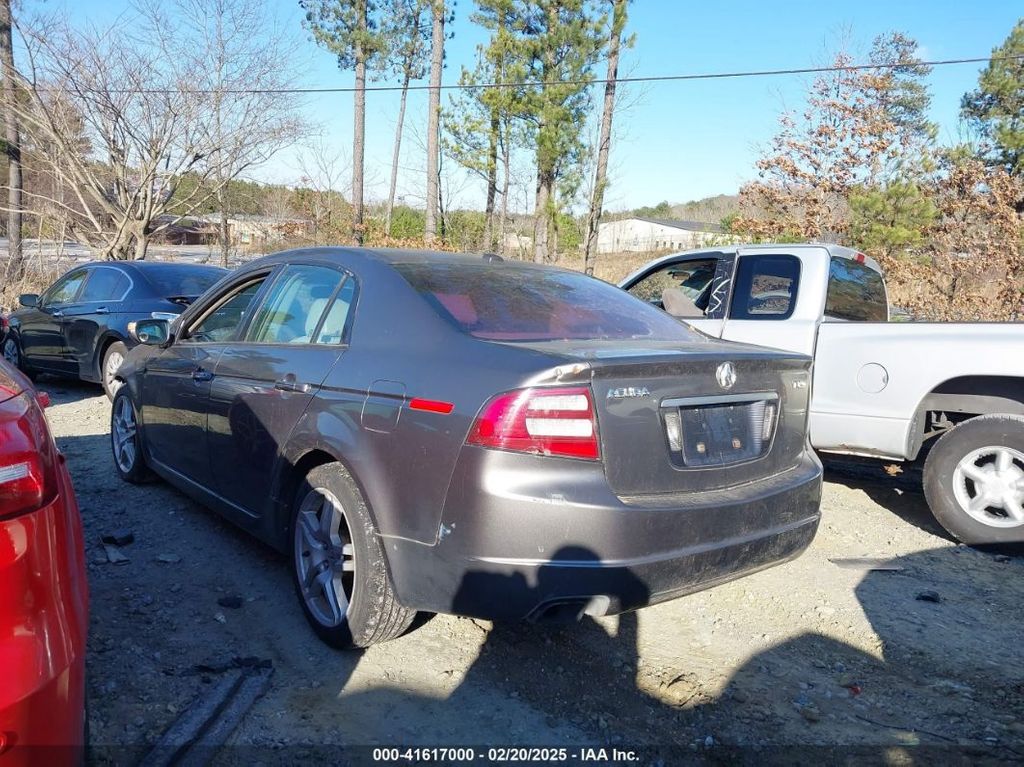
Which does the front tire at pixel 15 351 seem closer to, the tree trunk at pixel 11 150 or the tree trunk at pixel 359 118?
the tree trunk at pixel 11 150

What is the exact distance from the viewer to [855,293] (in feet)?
19.0

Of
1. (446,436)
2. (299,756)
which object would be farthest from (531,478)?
(299,756)

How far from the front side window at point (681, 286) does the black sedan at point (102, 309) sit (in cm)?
467

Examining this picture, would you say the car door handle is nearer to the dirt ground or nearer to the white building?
the dirt ground

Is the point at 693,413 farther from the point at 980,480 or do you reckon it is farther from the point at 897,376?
the point at 980,480

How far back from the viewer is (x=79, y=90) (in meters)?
14.3

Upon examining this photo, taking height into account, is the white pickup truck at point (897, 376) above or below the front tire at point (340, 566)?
above

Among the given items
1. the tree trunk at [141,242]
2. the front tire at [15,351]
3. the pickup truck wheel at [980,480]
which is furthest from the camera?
the tree trunk at [141,242]

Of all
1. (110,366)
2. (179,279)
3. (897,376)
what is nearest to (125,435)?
(110,366)

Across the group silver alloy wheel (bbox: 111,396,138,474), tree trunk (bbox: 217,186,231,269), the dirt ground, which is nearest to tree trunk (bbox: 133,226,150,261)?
tree trunk (bbox: 217,186,231,269)

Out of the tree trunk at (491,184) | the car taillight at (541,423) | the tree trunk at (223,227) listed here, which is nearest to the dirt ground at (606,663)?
the car taillight at (541,423)

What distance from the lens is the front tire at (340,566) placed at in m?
2.90

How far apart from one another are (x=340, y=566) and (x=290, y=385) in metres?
0.80

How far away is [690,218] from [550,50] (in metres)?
43.2
